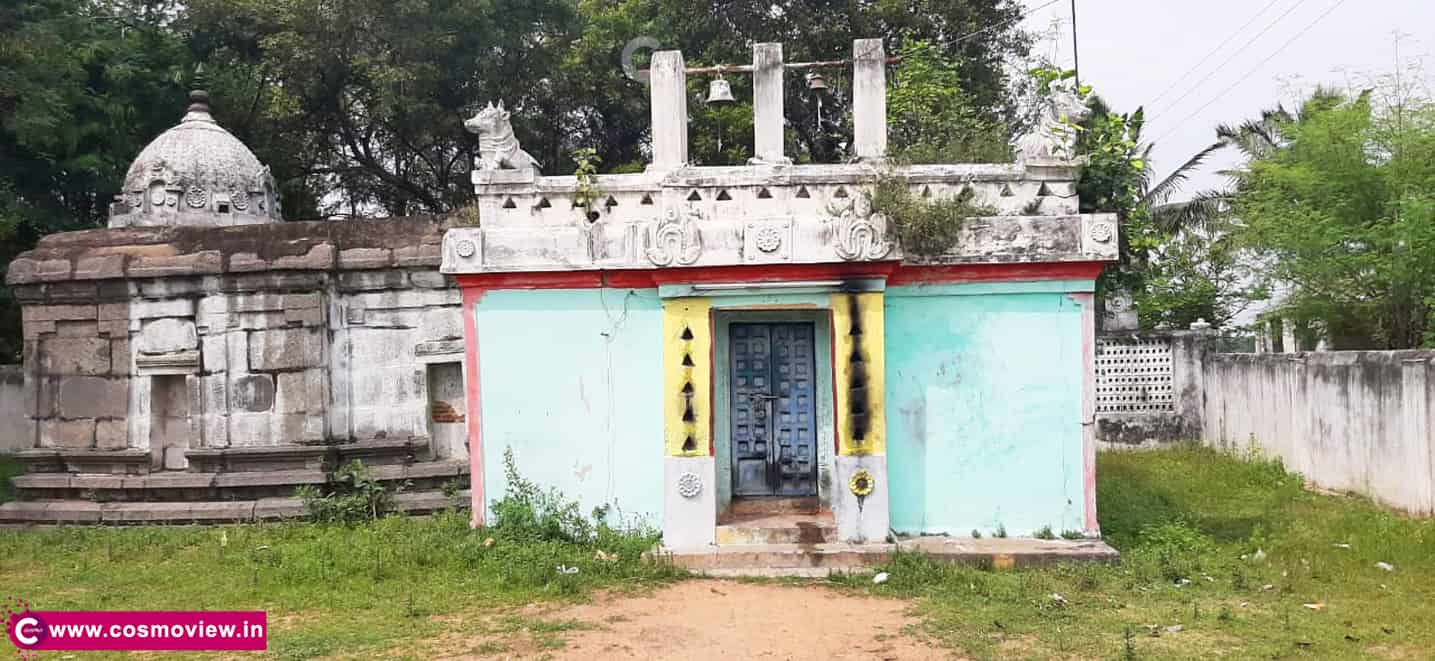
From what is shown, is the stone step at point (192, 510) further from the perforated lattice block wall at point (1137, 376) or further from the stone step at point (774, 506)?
the perforated lattice block wall at point (1137, 376)

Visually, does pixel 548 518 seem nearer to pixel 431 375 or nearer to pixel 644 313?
pixel 644 313

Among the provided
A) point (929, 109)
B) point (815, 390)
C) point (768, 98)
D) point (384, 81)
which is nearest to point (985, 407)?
point (815, 390)

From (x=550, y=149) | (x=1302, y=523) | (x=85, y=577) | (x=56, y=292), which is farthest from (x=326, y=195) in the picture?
(x=1302, y=523)

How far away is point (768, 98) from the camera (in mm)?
8773

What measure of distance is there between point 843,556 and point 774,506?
106 centimetres

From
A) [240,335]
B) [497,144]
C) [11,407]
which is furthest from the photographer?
[11,407]

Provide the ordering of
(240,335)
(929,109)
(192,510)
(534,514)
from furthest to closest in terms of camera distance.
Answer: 1. (929,109)
2. (240,335)
3. (192,510)
4. (534,514)

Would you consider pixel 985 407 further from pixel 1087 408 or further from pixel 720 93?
pixel 720 93

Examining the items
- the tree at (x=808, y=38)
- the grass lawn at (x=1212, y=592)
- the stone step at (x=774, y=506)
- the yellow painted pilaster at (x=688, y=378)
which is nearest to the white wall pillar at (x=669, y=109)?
the yellow painted pilaster at (x=688, y=378)

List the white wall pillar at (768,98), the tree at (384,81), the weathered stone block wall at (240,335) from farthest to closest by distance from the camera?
the tree at (384,81), the weathered stone block wall at (240,335), the white wall pillar at (768,98)

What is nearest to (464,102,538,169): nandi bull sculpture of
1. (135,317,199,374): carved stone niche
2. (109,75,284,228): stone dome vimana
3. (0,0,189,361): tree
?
(135,317,199,374): carved stone niche

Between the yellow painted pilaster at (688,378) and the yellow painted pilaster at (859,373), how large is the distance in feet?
3.37

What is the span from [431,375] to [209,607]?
13.1 feet

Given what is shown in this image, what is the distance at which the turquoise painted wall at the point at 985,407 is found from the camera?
797 centimetres
